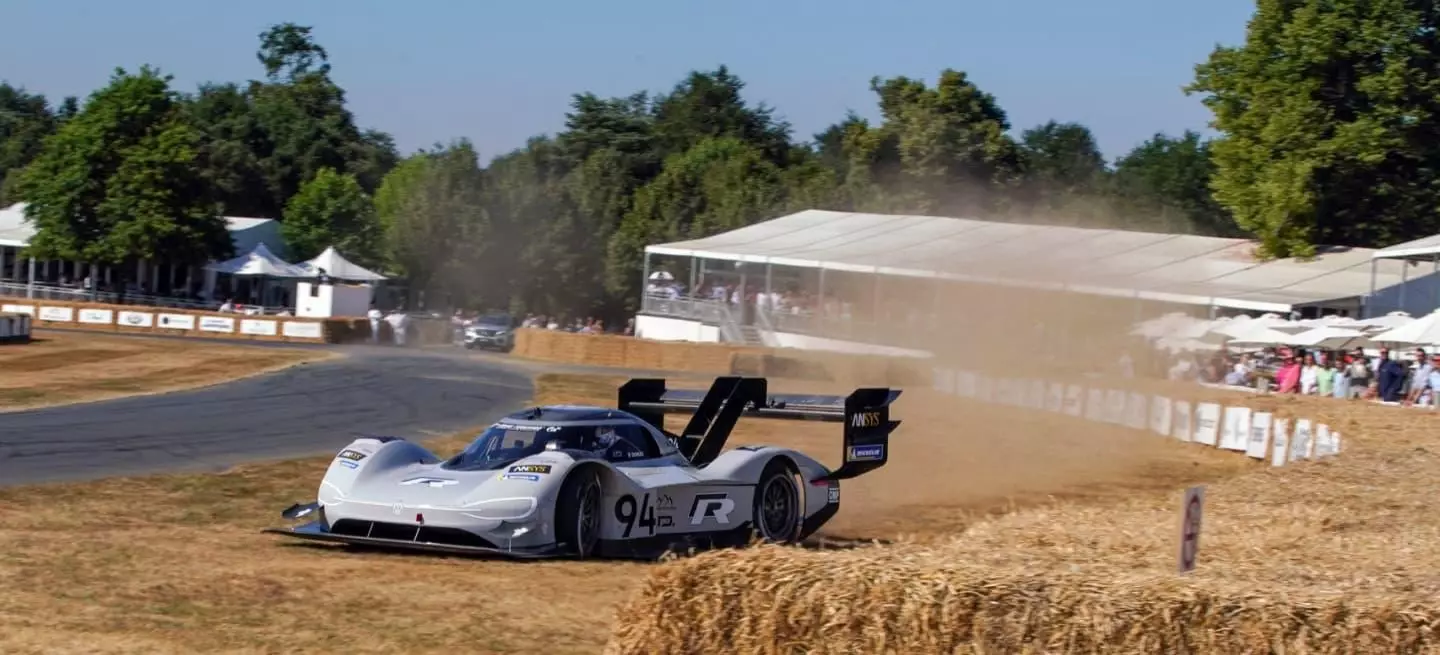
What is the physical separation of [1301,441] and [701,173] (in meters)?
67.3

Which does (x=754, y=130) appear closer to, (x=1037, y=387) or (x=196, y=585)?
(x=1037, y=387)

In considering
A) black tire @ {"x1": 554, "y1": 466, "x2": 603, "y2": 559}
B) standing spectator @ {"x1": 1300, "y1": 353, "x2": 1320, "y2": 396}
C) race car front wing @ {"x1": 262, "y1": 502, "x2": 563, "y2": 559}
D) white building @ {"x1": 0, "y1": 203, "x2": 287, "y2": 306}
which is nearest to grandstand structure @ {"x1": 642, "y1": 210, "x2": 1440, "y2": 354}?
standing spectator @ {"x1": 1300, "y1": 353, "x2": 1320, "y2": 396}

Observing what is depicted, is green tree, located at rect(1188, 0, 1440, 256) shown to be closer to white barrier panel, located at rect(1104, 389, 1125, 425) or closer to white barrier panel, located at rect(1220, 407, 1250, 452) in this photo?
white barrier panel, located at rect(1104, 389, 1125, 425)

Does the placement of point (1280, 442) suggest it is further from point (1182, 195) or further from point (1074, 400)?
point (1182, 195)

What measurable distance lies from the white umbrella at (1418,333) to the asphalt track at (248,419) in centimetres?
1750

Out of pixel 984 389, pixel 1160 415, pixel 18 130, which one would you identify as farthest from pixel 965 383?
pixel 18 130

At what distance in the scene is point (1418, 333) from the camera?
33.2 metres

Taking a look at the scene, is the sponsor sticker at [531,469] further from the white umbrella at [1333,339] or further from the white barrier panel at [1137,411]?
the white umbrella at [1333,339]

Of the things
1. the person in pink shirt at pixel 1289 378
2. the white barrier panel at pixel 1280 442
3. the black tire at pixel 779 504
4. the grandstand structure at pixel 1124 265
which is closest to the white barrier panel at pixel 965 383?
the grandstand structure at pixel 1124 265

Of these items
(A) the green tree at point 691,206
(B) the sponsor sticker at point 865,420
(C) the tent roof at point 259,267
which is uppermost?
(A) the green tree at point 691,206

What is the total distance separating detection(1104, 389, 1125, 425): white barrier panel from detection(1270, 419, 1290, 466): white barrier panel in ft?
21.4

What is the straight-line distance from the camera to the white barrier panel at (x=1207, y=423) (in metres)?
29.0

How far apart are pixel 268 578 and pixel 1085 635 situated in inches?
225

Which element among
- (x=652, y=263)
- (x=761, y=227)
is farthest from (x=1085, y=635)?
(x=652, y=263)
